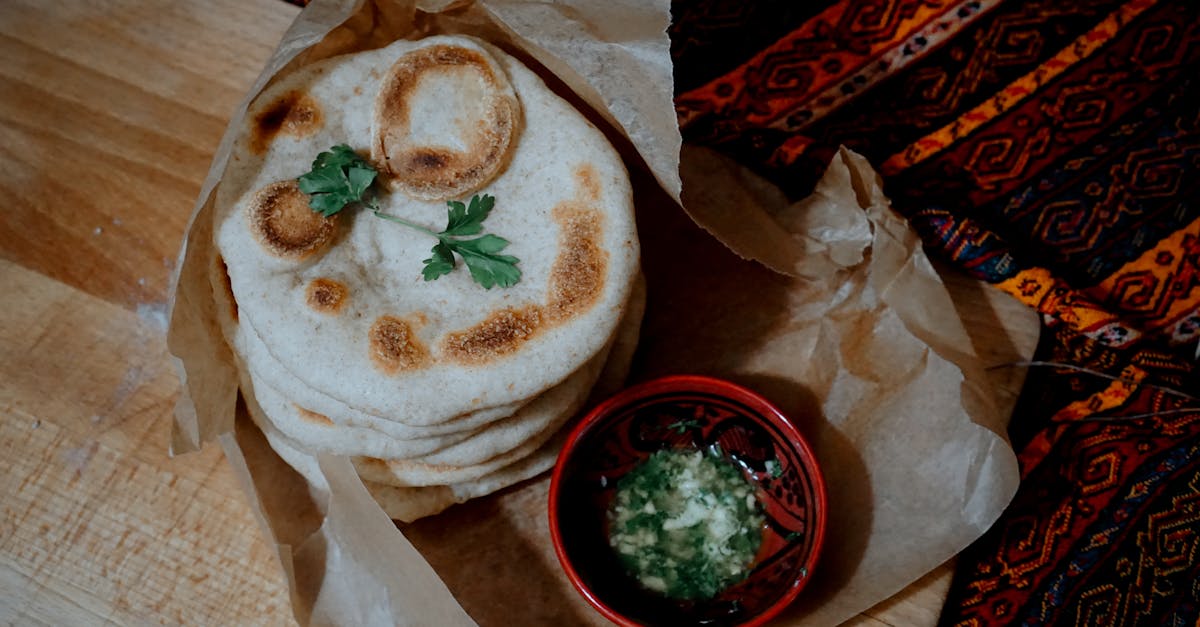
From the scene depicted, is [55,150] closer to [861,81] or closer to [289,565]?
[289,565]

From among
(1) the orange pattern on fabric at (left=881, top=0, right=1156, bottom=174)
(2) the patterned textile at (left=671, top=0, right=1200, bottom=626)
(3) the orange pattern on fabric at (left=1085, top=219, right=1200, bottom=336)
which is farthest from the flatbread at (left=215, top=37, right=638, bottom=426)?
(3) the orange pattern on fabric at (left=1085, top=219, right=1200, bottom=336)

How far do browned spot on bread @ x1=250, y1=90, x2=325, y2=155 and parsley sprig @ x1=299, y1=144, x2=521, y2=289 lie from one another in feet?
0.25

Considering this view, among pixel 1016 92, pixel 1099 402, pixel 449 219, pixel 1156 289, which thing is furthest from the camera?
pixel 1016 92

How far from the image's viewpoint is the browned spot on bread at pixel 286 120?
1859 millimetres

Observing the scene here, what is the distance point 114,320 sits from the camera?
7.18 feet

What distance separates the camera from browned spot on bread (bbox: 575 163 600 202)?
6.03 ft

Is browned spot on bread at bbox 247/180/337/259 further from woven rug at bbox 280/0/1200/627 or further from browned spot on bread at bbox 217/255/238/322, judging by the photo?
woven rug at bbox 280/0/1200/627

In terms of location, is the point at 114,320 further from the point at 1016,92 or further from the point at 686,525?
the point at 1016,92

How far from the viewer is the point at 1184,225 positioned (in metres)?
2.68

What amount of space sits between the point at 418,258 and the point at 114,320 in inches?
30.0

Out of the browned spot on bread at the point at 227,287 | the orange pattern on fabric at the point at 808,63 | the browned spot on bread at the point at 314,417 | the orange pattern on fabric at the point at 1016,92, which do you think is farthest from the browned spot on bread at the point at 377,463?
the orange pattern on fabric at the point at 1016,92

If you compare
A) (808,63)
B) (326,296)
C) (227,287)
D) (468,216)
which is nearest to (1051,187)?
(808,63)

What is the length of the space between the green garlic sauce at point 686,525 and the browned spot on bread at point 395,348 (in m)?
0.51

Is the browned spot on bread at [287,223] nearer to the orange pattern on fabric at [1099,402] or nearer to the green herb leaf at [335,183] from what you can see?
the green herb leaf at [335,183]
